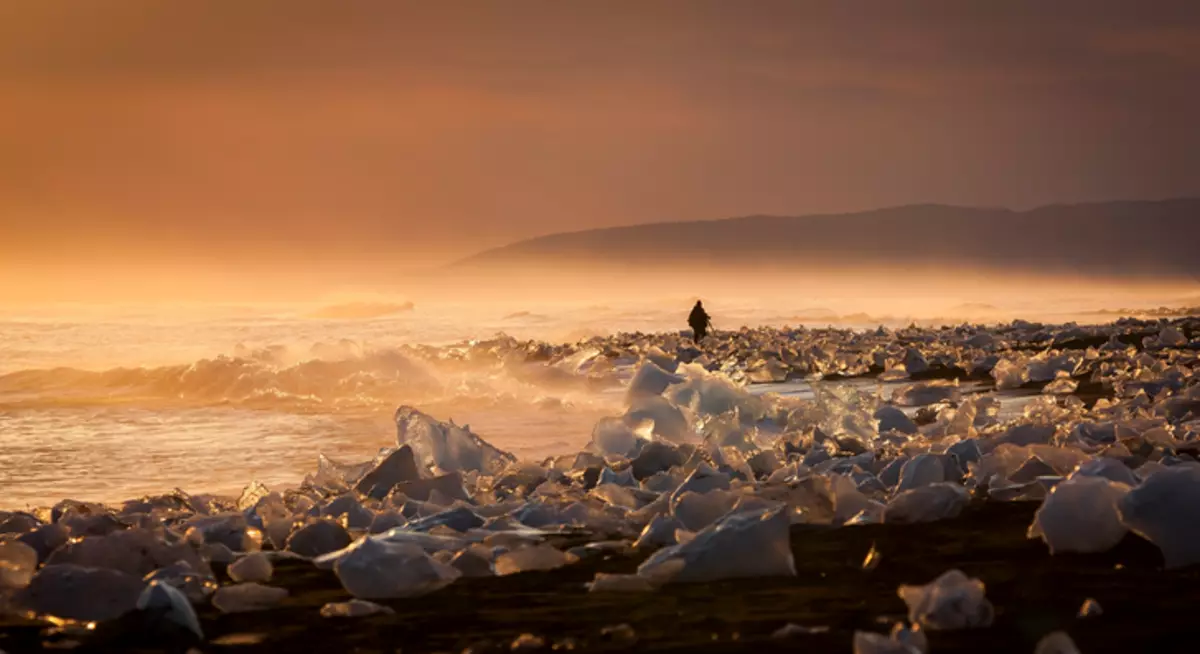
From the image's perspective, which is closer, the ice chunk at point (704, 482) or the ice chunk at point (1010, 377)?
the ice chunk at point (704, 482)

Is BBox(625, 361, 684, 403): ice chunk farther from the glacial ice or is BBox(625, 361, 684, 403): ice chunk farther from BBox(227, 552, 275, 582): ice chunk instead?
BBox(227, 552, 275, 582): ice chunk

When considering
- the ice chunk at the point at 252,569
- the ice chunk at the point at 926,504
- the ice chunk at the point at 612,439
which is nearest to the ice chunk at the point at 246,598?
the ice chunk at the point at 252,569

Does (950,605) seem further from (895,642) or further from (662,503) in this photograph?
(662,503)

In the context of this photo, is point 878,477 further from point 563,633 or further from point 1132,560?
point 563,633

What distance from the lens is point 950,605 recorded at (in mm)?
3318

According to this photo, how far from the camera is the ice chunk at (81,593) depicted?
3.94m

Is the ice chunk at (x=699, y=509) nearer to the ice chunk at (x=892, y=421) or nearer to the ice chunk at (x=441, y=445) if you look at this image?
the ice chunk at (x=441, y=445)

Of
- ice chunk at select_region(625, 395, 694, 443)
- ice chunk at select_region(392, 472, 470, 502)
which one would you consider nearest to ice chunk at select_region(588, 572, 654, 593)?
ice chunk at select_region(392, 472, 470, 502)

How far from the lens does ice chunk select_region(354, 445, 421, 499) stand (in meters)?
6.48

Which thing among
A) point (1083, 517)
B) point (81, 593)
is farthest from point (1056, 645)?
point (81, 593)

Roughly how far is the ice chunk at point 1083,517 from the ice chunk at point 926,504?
81 centimetres

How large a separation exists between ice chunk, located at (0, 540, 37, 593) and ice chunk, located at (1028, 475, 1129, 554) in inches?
126

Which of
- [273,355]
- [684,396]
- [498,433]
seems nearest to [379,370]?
[273,355]

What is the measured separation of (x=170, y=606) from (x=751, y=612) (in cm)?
155
